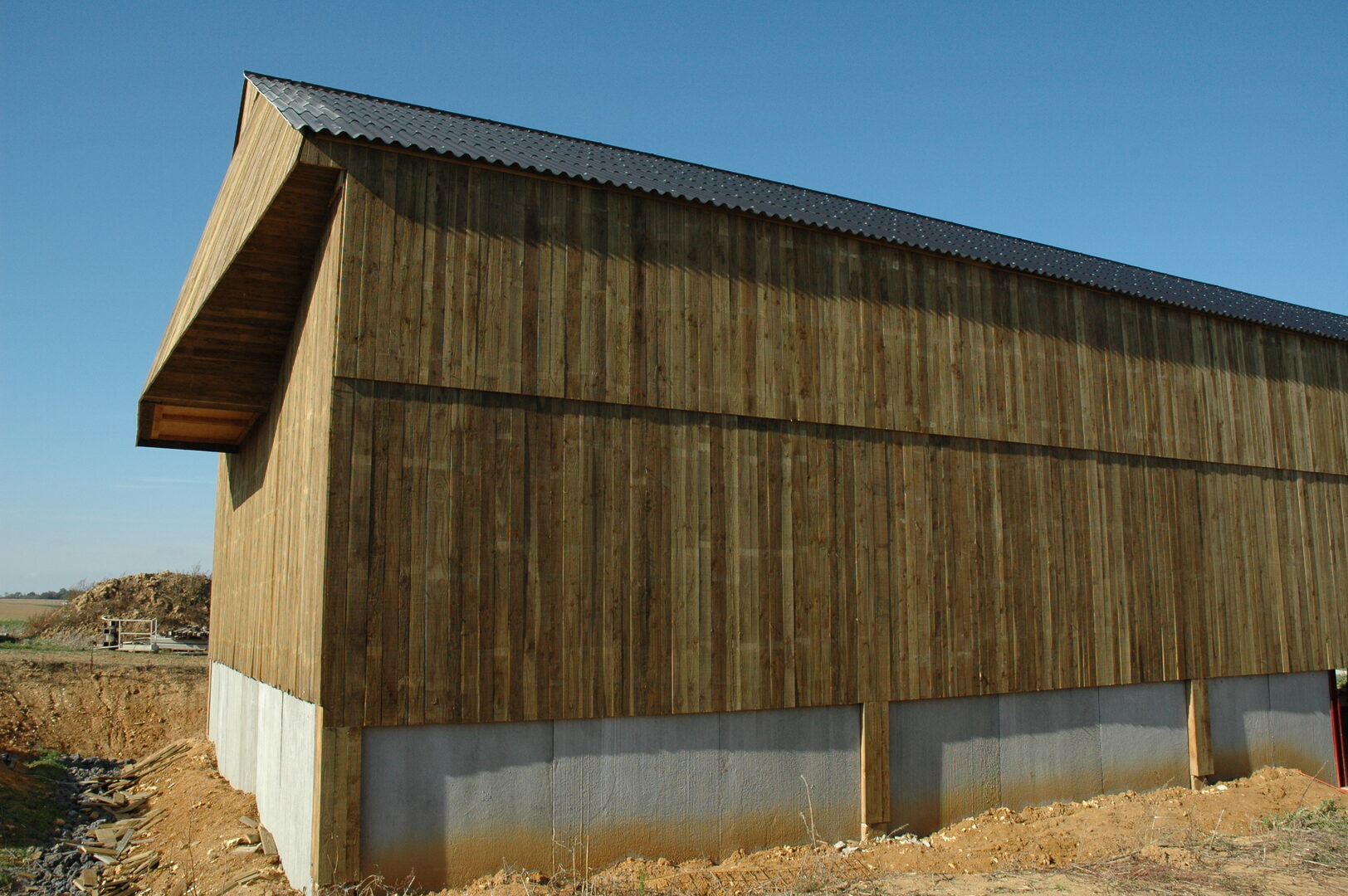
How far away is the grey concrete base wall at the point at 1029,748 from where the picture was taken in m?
11.9

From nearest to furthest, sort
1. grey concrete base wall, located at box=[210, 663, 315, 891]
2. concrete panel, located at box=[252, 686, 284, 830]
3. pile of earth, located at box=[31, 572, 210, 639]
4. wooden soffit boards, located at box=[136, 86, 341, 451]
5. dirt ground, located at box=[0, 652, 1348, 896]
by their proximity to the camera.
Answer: grey concrete base wall, located at box=[210, 663, 315, 891] < dirt ground, located at box=[0, 652, 1348, 896] < wooden soffit boards, located at box=[136, 86, 341, 451] < concrete panel, located at box=[252, 686, 284, 830] < pile of earth, located at box=[31, 572, 210, 639]

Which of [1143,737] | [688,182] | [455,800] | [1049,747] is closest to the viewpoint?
[455,800]

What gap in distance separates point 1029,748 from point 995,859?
2.03 m

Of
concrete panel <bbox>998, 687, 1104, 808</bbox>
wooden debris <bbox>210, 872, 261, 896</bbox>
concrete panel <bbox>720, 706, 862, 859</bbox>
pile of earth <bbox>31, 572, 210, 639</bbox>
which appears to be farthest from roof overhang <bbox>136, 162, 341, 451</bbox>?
pile of earth <bbox>31, 572, 210, 639</bbox>

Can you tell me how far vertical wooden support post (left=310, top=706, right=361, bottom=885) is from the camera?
8492 mm

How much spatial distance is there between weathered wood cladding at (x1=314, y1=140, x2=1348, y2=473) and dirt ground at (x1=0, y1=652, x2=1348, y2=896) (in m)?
4.76

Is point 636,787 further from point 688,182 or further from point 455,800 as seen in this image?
point 688,182

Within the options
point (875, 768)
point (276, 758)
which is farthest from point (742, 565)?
point (276, 758)

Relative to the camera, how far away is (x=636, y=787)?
32.8 feet

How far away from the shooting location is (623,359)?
10586mm

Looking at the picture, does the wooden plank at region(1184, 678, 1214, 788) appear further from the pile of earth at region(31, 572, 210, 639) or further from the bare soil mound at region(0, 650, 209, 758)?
the pile of earth at region(31, 572, 210, 639)

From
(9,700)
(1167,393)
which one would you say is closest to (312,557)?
(1167,393)

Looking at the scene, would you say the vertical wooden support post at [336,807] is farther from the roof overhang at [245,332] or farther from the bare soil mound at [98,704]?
the bare soil mound at [98,704]

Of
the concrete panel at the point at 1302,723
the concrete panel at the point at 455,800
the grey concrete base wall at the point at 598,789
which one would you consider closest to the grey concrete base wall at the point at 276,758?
the concrete panel at the point at 455,800
